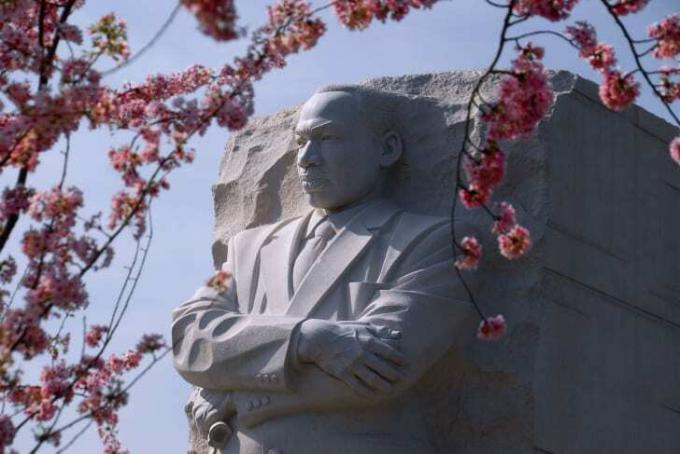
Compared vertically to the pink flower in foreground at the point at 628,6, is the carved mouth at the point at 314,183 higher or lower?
lower

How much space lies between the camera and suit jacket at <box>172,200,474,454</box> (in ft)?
23.2

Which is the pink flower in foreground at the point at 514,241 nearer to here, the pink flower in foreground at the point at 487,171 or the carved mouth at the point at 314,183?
the pink flower in foreground at the point at 487,171

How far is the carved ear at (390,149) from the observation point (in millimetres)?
7833

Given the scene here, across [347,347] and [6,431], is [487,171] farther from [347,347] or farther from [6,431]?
[6,431]

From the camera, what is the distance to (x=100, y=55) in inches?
223

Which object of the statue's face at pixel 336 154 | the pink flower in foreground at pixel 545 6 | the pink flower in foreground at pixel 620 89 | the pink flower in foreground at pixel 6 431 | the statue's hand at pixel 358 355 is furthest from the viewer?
the statue's face at pixel 336 154

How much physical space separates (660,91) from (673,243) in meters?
2.33

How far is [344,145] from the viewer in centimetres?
767

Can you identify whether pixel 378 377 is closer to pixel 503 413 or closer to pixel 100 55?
pixel 503 413

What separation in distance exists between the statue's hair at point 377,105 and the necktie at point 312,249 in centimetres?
53

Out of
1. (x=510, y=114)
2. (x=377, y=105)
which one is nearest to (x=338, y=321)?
(x=377, y=105)

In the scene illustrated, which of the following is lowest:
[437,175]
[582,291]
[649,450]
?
[649,450]

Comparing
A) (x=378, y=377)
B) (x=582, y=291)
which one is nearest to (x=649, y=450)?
Answer: (x=582, y=291)

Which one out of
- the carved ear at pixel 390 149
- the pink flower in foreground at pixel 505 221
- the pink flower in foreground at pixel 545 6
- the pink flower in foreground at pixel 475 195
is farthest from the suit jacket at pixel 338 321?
the pink flower in foreground at pixel 545 6
